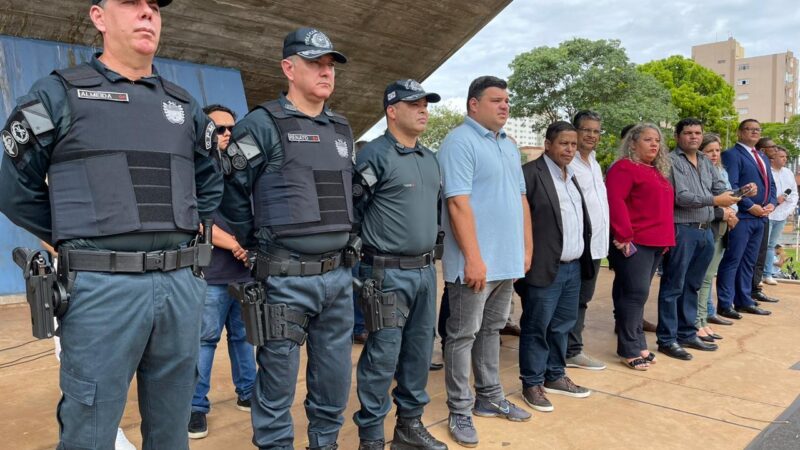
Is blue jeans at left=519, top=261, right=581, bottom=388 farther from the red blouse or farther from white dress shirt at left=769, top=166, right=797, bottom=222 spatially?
white dress shirt at left=769, top=166, right=797, bottom=222

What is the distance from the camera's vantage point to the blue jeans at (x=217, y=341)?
3619mm

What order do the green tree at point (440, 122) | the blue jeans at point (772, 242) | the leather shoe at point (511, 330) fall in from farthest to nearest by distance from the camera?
the green tree at point (440, 122), the blue jeans at point (772, 242), the leather shoe at point (511, 330)

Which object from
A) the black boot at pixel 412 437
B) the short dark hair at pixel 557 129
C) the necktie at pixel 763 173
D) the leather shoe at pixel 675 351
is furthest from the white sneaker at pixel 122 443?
the necktie at pixel 763 173

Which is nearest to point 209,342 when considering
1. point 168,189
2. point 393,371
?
point 393,371

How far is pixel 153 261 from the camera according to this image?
210cm

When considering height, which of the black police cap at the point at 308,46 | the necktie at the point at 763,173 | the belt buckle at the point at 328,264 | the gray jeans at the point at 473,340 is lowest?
the gray jeans at the point at 473,340

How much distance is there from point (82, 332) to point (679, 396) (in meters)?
3.94

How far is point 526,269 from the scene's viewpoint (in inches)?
157

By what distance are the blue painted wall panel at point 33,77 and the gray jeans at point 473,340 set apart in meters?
5.22

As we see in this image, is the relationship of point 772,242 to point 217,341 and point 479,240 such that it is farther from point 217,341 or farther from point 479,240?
point 217,341

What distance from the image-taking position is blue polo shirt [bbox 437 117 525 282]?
3627 millimetres

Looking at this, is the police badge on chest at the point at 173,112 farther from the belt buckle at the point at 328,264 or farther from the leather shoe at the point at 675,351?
the leather shoe at the point at 675,351

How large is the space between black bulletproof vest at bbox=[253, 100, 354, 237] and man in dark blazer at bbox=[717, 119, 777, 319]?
5.56 metres

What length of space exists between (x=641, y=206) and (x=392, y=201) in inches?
104
